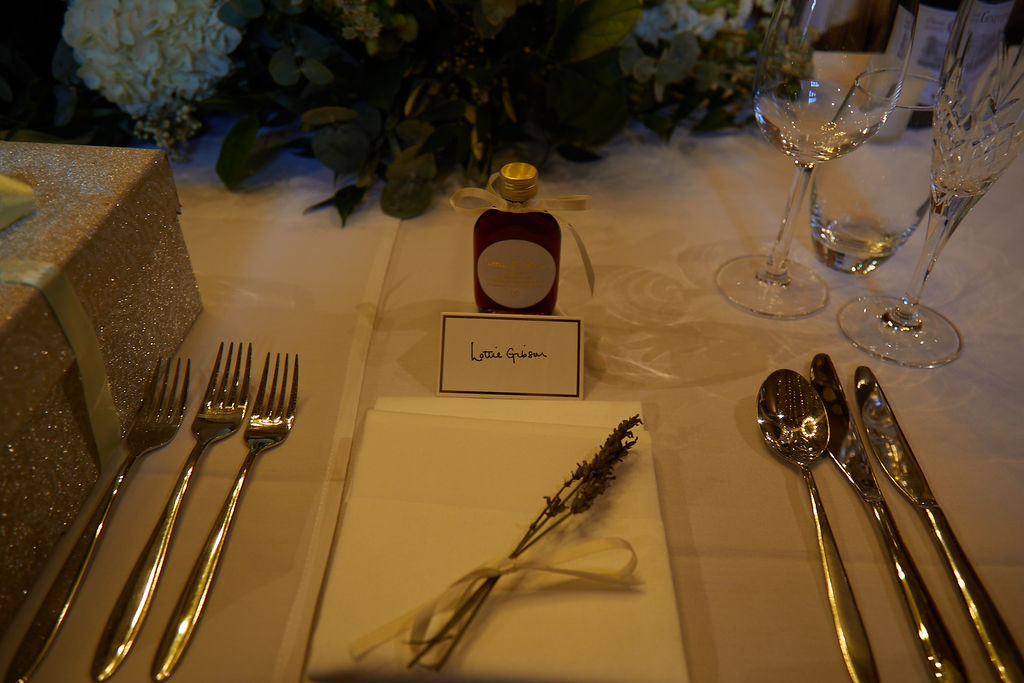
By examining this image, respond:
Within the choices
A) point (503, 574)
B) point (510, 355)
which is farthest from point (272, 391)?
point (503, 574)

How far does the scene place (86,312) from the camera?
623mm

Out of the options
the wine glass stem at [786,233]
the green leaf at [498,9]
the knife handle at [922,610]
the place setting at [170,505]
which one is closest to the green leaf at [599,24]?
the green leaf at [498,9]

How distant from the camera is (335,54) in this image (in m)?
1.13

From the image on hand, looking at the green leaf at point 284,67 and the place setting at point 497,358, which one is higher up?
the green leaf at point 284,67

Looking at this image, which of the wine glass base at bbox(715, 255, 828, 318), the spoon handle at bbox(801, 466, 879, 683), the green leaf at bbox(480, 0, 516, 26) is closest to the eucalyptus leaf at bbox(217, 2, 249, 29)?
the green leaf at bbox(480, 0, 516, 26)

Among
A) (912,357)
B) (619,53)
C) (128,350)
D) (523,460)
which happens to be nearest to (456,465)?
(523,460)

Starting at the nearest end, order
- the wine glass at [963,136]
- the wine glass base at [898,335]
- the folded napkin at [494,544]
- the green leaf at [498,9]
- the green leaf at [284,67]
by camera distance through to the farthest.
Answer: the folded napkin at [494,544], the wine glass at [963,136], the wine glass base at [898,335], the green leaf at [498,9], the green leaf at [284,67]

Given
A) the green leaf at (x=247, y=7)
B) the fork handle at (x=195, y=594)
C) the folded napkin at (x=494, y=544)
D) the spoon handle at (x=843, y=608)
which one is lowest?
the fork handle at (x=195, y=594)

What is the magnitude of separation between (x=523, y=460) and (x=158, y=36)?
939 mm

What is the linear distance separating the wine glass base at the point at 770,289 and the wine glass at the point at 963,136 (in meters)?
0.06

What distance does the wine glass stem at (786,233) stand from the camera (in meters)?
0.89

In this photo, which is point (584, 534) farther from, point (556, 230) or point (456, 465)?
point (556, 230)

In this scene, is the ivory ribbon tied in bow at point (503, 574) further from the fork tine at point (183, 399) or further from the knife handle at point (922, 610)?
the fork tine at point (183, 399)

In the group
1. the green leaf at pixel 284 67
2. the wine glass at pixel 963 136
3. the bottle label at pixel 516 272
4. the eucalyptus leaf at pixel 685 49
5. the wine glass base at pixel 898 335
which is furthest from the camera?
the eucalyptus leaf at pixel 685 49
